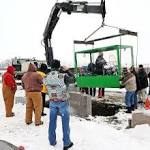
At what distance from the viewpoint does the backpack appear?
26.9 feet

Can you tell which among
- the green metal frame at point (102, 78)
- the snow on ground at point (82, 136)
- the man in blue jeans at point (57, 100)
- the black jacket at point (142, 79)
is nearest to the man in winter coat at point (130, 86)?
the black jacket at point (142, 79)

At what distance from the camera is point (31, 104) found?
1070 centimetres

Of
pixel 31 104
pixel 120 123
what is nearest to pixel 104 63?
pixel 120 123

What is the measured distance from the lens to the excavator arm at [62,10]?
16237 millimetres

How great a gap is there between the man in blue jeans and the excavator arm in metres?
7.46

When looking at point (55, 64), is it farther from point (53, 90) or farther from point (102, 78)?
point (102, 78)

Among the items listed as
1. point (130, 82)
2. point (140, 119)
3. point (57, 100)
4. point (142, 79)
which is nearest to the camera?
point (57, 100)

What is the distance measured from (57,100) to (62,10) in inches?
364

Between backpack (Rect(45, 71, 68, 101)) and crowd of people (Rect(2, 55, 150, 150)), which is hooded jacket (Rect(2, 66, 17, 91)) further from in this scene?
backpack (Rect(45, 71, 68, 101))

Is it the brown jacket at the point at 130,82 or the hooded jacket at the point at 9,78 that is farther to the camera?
the brown jacket at the point at 130,82

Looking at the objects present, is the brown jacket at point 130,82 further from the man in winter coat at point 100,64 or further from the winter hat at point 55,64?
the winter hat at point 55,64

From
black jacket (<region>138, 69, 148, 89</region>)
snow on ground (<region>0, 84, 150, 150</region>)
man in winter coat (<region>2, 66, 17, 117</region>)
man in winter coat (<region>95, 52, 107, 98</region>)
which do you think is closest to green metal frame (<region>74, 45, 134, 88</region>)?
man in winter coat (<region>95, 52, 107, 98</region>)

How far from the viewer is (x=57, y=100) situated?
817 centimetres

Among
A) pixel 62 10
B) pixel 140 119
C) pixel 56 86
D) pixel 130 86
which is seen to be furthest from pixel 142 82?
pixel 56 86
